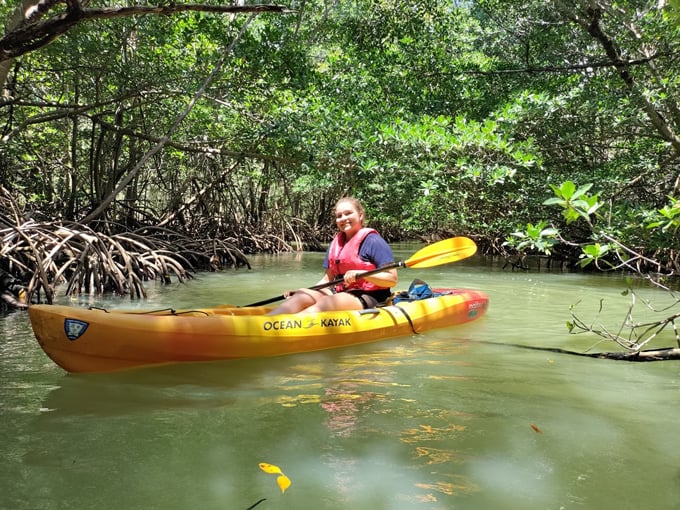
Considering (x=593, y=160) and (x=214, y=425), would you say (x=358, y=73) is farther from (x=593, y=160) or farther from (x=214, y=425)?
(x=214, y=425)

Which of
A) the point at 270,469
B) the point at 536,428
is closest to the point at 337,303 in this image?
the point at 536,428

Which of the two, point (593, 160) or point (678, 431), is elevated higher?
point (593, 160)

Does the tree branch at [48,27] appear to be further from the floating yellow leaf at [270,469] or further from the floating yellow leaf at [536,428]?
the floating yellow leaf at [536,428]

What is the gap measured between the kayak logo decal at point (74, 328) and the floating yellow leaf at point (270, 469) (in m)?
1.50

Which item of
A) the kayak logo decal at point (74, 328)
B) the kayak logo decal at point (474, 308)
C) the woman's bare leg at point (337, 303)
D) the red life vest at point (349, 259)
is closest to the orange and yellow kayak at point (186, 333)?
the kayak logo decal at point (74, 328)

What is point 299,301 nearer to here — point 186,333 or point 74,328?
point 186,333

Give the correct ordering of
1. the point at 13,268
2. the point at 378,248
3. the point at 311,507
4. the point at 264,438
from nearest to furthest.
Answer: the point at 311,507 < the point at 264,438 < the point at 378,248 < the point at 13,268

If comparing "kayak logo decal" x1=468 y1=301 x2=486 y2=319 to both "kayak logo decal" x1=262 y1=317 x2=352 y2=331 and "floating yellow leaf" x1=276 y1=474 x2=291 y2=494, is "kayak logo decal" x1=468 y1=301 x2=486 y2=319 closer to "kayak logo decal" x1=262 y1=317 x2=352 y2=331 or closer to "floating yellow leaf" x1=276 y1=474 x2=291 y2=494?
"kayak logo decal" x1=262 y1=317 x2=352 y2=331

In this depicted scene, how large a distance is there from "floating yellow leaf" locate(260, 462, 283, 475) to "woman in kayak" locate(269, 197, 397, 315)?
1.94 m

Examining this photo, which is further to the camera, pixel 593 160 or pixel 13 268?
pixel 593 160

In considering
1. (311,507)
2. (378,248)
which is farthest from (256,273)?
(311,507)

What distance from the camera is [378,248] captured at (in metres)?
4.03

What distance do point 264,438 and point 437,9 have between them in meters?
8.20

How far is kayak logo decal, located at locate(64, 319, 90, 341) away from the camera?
2854mm
